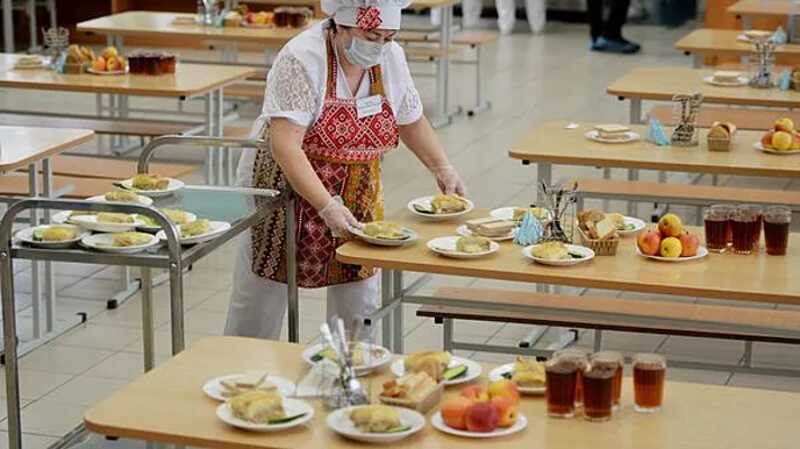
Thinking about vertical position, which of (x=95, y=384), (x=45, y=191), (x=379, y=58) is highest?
(x=379, y=58)

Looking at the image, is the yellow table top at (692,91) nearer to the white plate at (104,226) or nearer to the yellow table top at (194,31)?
the yellow table top at (194,31)

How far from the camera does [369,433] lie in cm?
300

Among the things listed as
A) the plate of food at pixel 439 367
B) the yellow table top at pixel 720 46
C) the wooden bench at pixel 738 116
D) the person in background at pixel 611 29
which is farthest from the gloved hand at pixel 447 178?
the person in background at pixel 611 29

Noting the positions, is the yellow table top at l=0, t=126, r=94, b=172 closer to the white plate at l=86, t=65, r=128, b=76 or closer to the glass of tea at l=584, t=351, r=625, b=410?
the white plate at l=86, t=65, r=128, b=76

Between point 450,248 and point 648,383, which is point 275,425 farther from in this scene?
point 450,248

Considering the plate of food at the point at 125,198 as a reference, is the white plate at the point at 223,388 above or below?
below

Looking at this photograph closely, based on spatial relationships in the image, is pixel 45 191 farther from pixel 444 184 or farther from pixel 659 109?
pixel 659 109

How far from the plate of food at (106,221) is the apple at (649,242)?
1.34 m

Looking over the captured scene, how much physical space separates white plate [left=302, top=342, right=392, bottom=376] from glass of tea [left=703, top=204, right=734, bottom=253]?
131 cm

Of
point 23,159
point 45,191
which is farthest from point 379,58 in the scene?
point 45,191

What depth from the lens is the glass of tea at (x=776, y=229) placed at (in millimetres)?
4328

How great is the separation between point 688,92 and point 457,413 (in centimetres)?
413

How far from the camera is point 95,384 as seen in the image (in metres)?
5.48

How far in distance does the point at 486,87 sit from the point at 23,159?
6.50 meters
